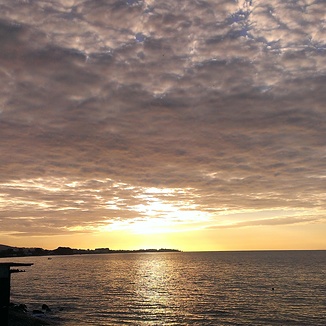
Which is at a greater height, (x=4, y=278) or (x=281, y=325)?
(x=4, y=278)

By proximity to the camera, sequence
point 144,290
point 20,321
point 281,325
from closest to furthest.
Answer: point 20,321 < point 281,325 < point 144,290

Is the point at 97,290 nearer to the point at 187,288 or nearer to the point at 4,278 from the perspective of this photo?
the point at 187,288

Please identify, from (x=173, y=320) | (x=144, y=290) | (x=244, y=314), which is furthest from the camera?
(x=144, y=290)

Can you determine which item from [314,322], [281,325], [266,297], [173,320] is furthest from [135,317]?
[266,297]

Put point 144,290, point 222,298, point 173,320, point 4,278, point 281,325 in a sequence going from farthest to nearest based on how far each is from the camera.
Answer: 1. point 144,290
2. point 222,298
3. point 173,320
4. point 281,325
5. point 4,278

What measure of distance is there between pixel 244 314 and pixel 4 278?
37.3 metres

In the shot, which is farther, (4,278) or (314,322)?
(314,322)

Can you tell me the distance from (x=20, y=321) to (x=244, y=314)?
103ft

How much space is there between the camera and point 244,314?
56.0 metres

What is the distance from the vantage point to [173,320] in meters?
52.3

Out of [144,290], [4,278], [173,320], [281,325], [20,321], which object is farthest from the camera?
[144,290]

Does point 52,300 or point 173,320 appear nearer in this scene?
point 173,320

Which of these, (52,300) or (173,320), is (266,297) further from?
(52,300)

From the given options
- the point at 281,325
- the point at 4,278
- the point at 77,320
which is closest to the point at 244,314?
the point at 281,325
